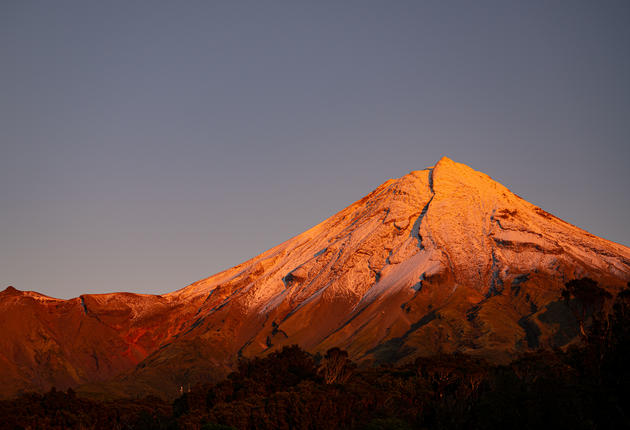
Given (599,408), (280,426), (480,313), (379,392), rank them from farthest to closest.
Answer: (480,313) → (379,392) → (280,426) → (599,408)

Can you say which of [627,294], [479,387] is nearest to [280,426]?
[479,387]

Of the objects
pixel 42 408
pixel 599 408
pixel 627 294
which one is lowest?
pixel 599 408

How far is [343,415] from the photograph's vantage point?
84.7 m

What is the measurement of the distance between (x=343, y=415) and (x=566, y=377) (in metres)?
25.5

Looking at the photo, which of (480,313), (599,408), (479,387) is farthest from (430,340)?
(599,408)

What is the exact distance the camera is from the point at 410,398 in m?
91.2

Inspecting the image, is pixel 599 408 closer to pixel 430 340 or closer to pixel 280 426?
pixel 280 426

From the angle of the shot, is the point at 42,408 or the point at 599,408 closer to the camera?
the point at 599,408

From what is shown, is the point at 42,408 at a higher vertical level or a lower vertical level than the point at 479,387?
higher

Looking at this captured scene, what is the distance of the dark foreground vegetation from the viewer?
70.1 m

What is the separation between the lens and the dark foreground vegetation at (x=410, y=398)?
7012cm

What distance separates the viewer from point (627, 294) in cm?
8719

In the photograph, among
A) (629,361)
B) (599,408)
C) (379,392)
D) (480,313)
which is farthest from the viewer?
(480,313)

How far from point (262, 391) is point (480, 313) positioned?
109217mm
